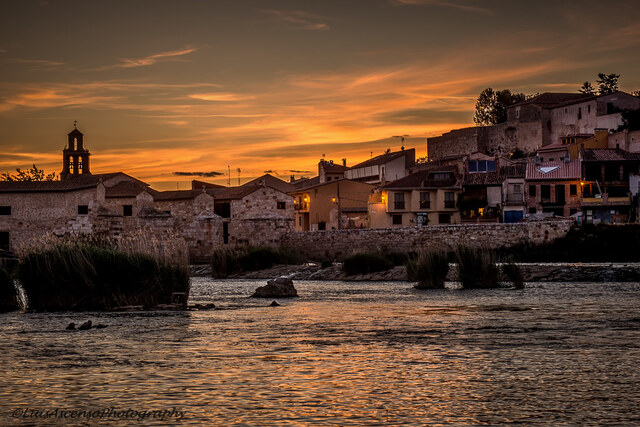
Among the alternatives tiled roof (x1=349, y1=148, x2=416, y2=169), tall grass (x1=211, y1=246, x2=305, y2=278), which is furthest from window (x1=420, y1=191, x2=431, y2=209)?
tall grass (x1=211, y1=246, x2=305, y2=278)

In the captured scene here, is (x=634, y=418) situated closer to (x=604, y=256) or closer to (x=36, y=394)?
(x=36, y=394)

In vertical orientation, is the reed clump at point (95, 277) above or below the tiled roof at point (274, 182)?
below

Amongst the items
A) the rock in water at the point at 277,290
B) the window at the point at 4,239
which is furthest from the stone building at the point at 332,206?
the rock in water at the point at 277,290

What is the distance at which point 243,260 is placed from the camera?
1816 inches

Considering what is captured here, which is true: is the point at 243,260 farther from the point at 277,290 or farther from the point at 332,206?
the point at 332,206

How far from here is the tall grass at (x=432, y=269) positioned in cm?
3123

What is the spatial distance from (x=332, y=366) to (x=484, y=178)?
2326 inches

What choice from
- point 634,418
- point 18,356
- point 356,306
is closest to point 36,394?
point 18,356

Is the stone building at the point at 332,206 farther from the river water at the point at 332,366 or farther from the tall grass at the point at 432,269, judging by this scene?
the river water at the point at 332,366

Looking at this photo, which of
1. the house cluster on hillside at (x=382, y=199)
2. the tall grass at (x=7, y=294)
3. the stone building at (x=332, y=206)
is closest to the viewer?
the tall grass at (x=7, y=294)

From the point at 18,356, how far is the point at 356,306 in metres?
11.2

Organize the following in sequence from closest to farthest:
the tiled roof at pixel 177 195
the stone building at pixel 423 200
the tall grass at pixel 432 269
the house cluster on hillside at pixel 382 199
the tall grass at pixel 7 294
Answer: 1. the tall grass at pixel 7 294
2. the tall grass at pixel 432 269
3. the house cluster on hillside at pixel 382 199
4. the tiled roof at pixel 177 195
5. the stone building at pixel 423 200

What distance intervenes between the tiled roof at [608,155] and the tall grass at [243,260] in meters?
29.7

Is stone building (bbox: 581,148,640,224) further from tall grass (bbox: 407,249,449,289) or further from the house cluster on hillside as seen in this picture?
tall grass (bbox: 407,249,449,289)
